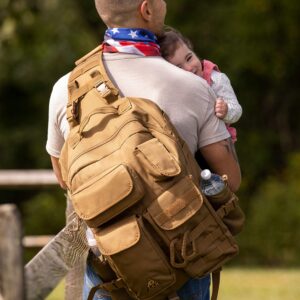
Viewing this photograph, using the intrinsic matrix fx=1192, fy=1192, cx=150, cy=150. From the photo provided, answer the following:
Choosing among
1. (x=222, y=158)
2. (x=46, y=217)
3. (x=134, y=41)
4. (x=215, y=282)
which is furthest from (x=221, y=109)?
(x=46, y=217)

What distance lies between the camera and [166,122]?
13.8 ft

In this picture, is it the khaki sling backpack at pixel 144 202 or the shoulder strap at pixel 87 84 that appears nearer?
the khaki sling backpack at pixel 144 202

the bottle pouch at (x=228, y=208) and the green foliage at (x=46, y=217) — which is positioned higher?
the bottle pouch at (x=228, y=208)

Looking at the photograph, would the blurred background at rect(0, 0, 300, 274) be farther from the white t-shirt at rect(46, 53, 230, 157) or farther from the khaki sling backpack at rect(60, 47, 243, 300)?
the khaki sling backpack at rect(60, 47, 243, 300)

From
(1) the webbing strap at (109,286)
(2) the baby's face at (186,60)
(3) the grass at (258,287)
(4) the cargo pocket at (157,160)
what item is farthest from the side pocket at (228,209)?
(3) the grass at (258,287)

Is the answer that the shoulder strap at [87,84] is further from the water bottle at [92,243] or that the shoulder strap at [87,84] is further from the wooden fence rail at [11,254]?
the wooden fence rail at [11,254]

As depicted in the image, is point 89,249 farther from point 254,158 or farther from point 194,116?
point 254,158

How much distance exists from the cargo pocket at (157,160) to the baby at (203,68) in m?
0.33

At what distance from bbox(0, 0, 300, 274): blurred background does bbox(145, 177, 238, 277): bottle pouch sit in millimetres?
13776

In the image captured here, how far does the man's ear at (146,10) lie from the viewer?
4.43 m

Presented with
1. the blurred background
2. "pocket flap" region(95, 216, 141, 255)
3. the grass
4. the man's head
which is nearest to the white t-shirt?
the man's head

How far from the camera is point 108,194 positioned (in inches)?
163

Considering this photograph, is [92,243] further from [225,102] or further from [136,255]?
[225,102]

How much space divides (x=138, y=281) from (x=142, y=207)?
260 mm
